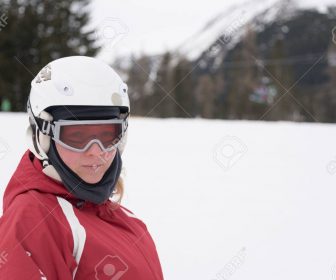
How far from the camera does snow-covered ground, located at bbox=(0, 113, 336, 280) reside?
3729mm

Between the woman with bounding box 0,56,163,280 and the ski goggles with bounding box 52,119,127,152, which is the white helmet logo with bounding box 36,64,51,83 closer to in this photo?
the woman with bounding box 0,56,163,280

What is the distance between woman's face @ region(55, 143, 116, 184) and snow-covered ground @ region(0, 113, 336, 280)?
204cm

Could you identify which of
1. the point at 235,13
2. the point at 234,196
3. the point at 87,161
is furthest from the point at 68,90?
the point at 235,13

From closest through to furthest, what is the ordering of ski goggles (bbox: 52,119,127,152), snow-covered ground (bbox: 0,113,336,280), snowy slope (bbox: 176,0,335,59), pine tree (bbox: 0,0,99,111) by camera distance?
ski goggles (bbox: 52,119,127,152), snow-covered ground (bbox: 0,113,336,280), pine tree (bbox: 0,0,99,111), snowy slope (bbox: 176,0,335,59)

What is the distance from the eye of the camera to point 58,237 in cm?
136

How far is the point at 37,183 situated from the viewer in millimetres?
1448

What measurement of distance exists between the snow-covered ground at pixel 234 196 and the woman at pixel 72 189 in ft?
6.45

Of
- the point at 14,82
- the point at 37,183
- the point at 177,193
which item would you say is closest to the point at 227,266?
the point at 177,193

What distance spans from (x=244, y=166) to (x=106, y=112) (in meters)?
5.49

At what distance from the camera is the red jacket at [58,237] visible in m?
1.28

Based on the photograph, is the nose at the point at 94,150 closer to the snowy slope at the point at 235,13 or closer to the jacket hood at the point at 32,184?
the jacket hood at the point at 32,184

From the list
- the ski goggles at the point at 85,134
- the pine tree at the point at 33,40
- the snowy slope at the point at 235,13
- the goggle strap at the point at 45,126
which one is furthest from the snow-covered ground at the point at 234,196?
the snowy slope at the point at 235,13

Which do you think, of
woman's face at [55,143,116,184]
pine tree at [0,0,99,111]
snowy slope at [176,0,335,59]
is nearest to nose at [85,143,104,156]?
woman's face at [55,143,116,184]

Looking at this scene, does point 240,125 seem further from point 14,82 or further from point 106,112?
point 14,82
